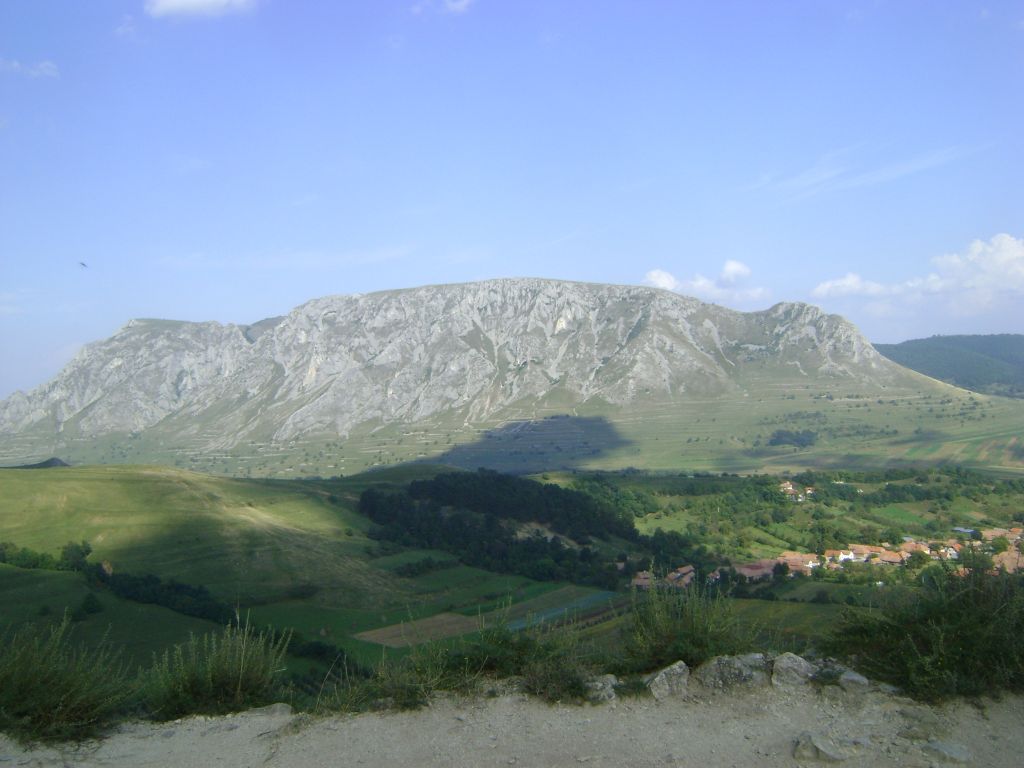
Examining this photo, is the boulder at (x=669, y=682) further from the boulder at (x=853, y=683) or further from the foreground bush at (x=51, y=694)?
the foreground bush at (x=51, y=694)

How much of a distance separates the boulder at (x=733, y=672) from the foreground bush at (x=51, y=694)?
7.67 metres

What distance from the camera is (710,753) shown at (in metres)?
7.79

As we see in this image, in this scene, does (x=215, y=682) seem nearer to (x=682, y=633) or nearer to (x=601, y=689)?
(x=601, y=689)

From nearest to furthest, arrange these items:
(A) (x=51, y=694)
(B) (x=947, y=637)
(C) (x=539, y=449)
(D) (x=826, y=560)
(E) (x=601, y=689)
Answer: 1. (B) (x=947, y=637)
2. (A) (x=51, y=694)
3. (E) (x=601, y=689)
4. (D) (x=826, y=560)
5. (C) (x=539, y=449)

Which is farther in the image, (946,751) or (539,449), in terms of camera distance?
(539,449)

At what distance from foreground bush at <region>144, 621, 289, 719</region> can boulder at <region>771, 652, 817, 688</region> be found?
6.48 meters

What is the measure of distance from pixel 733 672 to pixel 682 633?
0.86 metres

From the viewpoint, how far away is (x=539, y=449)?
184 m

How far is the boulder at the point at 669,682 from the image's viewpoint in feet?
30.0

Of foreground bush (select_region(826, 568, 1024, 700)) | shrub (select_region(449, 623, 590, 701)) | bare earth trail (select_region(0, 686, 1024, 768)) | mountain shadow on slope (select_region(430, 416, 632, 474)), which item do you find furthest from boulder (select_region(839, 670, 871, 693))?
mountain shadow on slope (select_region(430, 416, 632, 474))

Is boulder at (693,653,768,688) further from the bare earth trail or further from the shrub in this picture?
the shrub

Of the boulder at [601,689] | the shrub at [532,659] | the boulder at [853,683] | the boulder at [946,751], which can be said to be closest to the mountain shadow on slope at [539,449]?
the shrub at [532,659]

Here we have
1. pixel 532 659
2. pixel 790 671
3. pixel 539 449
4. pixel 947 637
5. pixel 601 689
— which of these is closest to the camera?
pixel 947 637

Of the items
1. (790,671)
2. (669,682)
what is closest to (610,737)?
(669,682)
